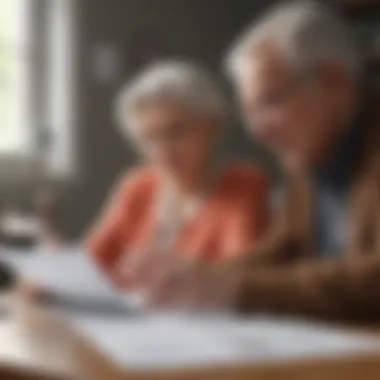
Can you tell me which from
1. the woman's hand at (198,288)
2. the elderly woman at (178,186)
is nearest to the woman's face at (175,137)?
the elderly woman at (178,186)

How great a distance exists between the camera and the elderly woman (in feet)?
3.84

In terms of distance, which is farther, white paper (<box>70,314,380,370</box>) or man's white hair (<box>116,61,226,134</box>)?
man's white hair (<box>116,61,226,134</box>)

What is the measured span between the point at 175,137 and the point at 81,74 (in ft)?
0.47

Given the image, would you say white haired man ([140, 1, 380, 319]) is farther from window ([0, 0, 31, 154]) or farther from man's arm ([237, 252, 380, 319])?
window ([0, 0, 31, 154])

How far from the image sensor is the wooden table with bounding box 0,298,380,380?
1018 millimetres

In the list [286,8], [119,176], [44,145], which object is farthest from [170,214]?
[286,8]

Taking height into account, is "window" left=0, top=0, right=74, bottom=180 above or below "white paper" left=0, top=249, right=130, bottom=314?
above

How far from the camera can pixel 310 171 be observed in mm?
1184

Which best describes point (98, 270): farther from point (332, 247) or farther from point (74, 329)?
point (332, 247)

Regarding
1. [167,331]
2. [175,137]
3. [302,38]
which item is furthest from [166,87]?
[167,331]

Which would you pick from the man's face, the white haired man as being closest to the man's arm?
the white haired man

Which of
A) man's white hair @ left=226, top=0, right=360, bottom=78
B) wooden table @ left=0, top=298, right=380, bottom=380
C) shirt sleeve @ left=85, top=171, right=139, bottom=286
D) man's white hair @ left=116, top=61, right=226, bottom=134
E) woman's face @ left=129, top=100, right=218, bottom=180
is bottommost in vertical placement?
wooden table @ left=0, top=298, right=380, bottom=380

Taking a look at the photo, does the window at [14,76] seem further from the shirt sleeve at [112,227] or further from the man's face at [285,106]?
the man's face at [285,106]

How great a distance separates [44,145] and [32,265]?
0.15 meters
